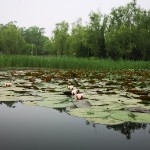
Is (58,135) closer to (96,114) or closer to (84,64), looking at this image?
(96,114)

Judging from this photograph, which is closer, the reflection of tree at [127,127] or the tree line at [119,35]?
the reflection of tree at [127,127]

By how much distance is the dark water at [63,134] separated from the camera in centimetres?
163

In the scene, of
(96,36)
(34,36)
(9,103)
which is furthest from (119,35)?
(34,36)

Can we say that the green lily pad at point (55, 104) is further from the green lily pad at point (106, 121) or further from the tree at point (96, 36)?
the tree at point (96, 36)

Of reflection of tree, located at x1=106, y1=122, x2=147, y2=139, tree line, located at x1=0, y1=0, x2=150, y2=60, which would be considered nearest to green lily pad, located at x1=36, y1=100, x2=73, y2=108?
reflection of tree, located at x1=106, y1=122, x2=147, y2=139

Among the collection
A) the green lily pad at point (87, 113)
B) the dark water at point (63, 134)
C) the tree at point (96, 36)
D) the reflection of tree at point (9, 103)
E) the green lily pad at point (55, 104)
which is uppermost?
the tree at point (96, 36)

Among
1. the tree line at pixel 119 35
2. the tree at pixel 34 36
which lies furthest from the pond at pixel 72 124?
the tree at pixel 34 36

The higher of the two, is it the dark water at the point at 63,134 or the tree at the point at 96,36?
the tree at the point at 96,36

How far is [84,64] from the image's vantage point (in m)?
13.6

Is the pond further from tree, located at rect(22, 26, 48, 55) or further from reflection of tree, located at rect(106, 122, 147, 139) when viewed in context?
tree, located at rect(22, 26, 48, 55)

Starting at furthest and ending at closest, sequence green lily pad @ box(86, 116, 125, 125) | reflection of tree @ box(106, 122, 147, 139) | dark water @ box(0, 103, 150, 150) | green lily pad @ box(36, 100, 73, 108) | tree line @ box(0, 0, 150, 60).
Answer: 1. tree line @ box(0, 0, 150, 60)
2. green lily pad @ box(36, 100, 73, 108)
3. green lily pad @ box(86, 116, 125, 125)
4. reflection of tree @ box(106, 122, 147, 139)
5. dark water @ box(0, 103, 150, 150)

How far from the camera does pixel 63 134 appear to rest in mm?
1888

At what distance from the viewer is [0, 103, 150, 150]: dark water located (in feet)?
5.34

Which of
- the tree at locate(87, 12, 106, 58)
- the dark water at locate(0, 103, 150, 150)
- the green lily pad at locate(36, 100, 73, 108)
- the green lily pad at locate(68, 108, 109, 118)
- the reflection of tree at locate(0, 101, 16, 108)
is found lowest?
the reflection of tree at locate(0, 101, 16, 108)
